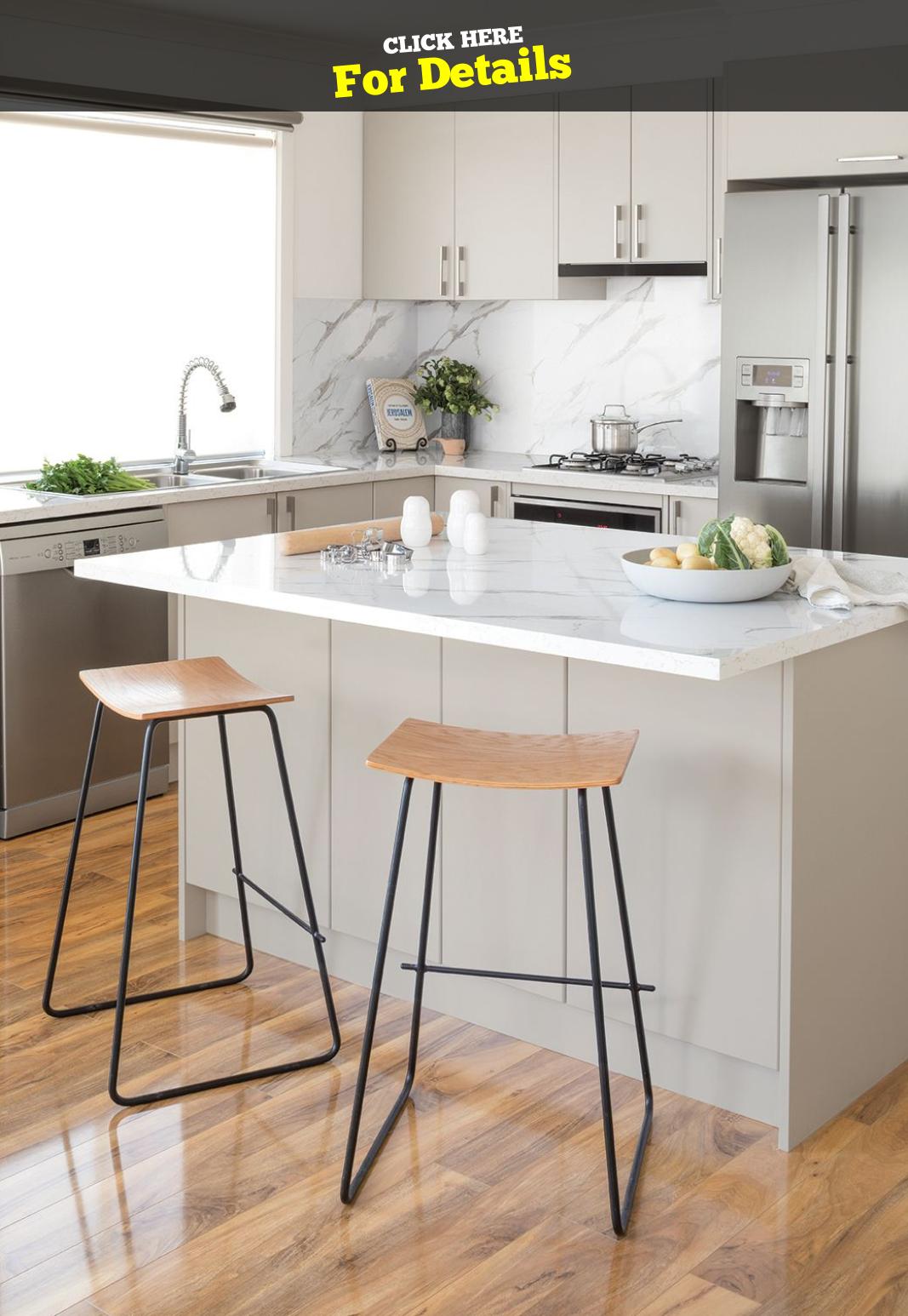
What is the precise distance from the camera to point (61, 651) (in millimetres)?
4512

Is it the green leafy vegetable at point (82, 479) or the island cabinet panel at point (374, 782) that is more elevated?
the green leafy vegetable at point (82, 479)

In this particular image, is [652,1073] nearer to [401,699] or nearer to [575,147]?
[401,699]

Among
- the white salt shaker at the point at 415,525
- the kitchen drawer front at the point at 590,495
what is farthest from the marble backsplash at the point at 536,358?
the white salt shaker at the point at 415,525

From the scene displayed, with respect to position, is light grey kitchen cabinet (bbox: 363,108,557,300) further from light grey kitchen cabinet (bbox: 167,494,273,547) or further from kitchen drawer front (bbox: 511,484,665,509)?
light grey kitchen cabinet (bbox: 167,494,273,547)

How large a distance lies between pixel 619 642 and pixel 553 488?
9.75 feet

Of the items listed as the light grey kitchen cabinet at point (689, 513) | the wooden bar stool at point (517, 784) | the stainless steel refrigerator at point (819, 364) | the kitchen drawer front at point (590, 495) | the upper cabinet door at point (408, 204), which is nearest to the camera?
the wooden bar stool at point (517, 784)

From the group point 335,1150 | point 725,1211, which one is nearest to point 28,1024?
point 335,1150

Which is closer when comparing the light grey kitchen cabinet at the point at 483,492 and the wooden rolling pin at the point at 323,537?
the wooden rolling pin at the point at 323,537

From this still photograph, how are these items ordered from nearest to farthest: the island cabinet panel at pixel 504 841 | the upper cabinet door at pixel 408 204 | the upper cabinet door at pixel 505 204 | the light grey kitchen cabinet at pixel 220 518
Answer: the island cabinet panel at pixel 504 841 → the light grey kitchen cabinet at pixel 220 518 → the upper cabinet door at pixel 505 204 → the upper cabinet door at pixel 408 204

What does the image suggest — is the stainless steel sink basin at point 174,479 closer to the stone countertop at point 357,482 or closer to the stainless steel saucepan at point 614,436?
the stone countertop at point 357,482

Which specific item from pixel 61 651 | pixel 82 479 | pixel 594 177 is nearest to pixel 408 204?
pixel 594 177

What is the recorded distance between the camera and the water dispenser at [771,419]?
4.76 metres

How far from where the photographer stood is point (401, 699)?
3246 millimetres

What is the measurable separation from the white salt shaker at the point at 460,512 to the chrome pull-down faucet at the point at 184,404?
2024 mm
